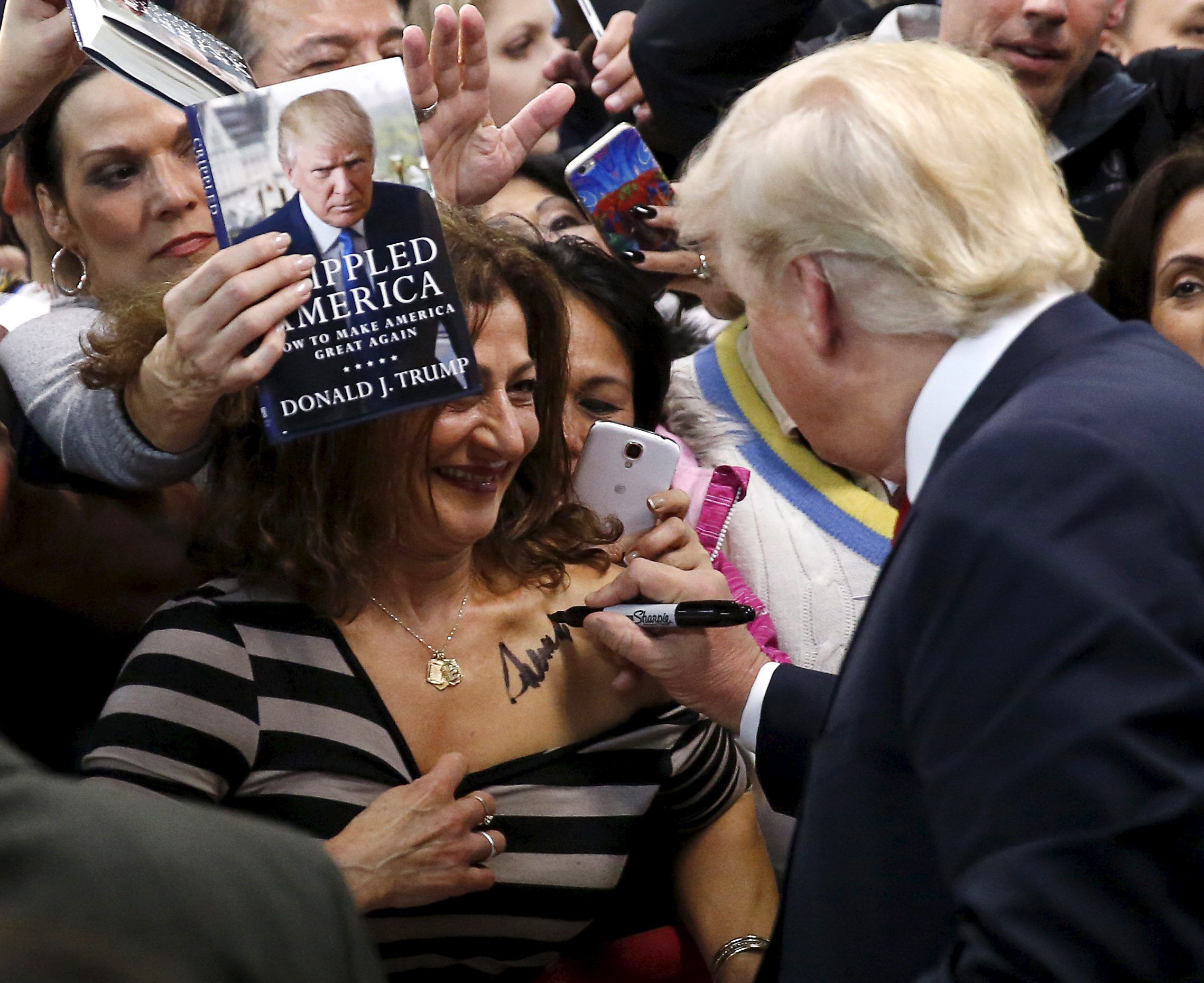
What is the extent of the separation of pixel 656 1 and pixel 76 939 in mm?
2530

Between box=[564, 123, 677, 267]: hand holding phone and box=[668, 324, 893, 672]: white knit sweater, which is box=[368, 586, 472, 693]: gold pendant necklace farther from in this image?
box=[564, 123, 677, 267]: hand holding phone

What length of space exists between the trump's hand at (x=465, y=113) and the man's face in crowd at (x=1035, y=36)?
901 millimetres

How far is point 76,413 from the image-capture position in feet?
5.88

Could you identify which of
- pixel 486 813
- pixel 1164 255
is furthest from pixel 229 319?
pixel 1164 255

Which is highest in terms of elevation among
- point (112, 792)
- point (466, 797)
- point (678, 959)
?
point (112, 792)

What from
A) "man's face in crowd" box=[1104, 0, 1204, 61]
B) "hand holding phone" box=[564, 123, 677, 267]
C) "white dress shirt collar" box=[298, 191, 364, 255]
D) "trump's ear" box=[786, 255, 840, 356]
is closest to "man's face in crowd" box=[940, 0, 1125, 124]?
"hand holding phone" box=[564, 123, 677, 267]

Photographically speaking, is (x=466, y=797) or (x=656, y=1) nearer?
(x=466, y=797)

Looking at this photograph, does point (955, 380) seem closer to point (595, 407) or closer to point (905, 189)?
point (905, 189)

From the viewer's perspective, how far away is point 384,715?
5.80 feet

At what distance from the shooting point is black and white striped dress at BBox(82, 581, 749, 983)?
5.48 feet

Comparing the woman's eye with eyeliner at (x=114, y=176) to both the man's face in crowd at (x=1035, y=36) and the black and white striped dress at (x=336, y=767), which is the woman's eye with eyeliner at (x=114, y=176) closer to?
the black and white striped dress at (x=336, y=767)

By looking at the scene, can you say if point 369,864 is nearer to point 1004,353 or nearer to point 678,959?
point 678,959

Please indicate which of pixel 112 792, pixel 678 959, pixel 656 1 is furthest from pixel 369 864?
pixel 656 1

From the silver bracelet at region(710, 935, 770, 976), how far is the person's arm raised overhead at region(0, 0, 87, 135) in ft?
4.92
